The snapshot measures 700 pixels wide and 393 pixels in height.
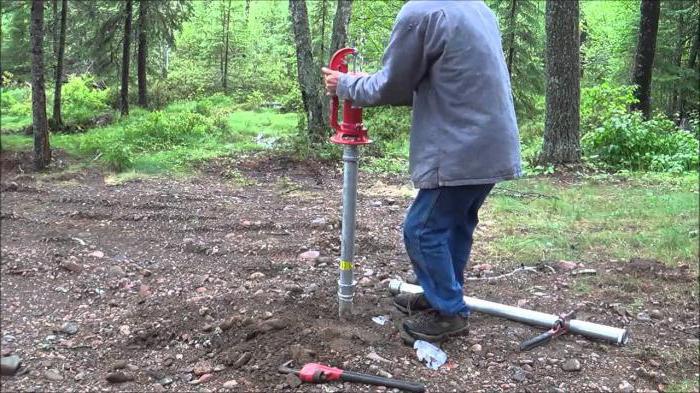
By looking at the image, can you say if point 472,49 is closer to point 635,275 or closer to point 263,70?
point 635,275

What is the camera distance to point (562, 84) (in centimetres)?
889

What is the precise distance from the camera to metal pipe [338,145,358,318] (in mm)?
3367

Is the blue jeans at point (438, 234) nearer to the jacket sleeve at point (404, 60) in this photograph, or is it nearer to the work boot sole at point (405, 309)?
the work boot sole at point (405, 309)

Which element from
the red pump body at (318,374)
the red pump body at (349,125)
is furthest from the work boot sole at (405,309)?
the red pump body at (349,125)

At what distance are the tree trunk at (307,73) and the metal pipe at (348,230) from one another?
7.44m

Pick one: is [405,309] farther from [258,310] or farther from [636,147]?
[636,147]

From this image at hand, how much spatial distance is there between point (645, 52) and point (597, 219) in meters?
8.88

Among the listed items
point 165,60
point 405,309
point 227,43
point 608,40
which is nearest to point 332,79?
point 405,309

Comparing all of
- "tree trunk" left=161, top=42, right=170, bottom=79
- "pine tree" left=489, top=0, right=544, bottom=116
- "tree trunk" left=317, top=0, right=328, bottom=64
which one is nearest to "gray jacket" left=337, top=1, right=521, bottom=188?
"pine tree" left=489, top=0, right=544, bottom=116

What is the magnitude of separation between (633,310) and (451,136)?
1.88 m

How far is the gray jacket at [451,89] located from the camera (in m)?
2.91

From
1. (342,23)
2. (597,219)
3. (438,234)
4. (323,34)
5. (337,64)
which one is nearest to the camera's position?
(438,234)

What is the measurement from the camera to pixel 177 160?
380 inches

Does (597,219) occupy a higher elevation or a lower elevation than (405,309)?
higher
